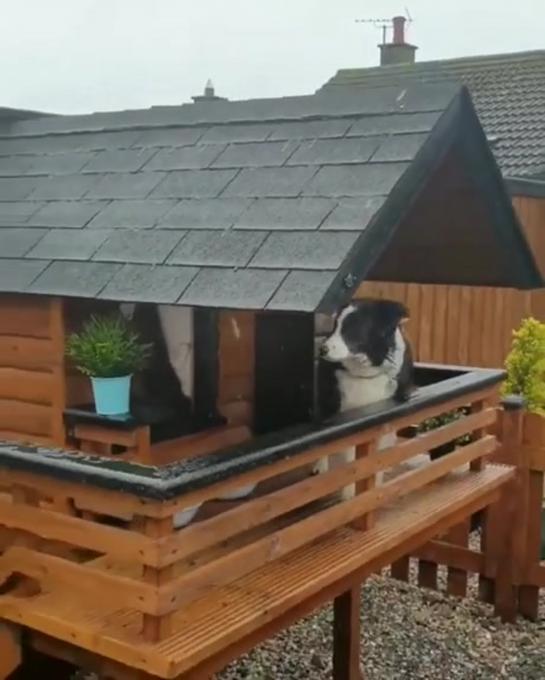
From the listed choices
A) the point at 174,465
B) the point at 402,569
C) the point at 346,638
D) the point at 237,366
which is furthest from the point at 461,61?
the point at 174,465

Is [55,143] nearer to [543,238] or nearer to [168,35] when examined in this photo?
[543,238]

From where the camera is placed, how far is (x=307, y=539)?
13.0 ft

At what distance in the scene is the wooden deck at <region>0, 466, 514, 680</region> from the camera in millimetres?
3258

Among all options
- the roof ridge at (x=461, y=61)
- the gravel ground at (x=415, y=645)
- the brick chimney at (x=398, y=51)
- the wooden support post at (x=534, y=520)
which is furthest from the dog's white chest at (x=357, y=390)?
the brick chimney at (x=398, y=51)

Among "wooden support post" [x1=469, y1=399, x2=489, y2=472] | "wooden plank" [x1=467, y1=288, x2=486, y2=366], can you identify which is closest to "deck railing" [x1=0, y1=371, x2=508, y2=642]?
"wooden support post" [x1=469, y1=399, x2=489, y2=472]

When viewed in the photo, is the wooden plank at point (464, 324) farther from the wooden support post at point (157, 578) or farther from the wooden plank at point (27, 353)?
the wooden support post at point (157, 578)

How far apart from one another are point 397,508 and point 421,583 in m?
2.49

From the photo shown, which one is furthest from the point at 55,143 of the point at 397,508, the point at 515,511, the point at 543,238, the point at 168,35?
the point at 168,35

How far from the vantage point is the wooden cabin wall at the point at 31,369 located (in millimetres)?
4395

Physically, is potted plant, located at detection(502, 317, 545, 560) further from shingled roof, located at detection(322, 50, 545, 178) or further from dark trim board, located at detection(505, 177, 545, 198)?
shingled roof, located at detection(322, 50, 545, 178)

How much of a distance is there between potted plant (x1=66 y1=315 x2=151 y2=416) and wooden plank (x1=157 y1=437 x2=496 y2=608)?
0.93 metres

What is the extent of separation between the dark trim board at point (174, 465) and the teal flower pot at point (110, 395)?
53 centimetres

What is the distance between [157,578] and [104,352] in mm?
1251

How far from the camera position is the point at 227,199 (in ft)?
14.0
